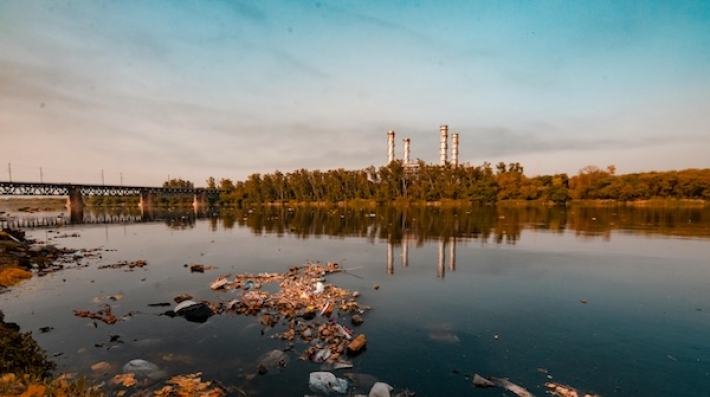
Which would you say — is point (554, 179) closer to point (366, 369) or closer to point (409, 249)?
point (409, 249)

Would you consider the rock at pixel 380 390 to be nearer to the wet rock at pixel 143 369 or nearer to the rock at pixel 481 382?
the rock at pixel 481 382

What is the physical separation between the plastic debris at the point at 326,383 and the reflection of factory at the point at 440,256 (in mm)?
13515

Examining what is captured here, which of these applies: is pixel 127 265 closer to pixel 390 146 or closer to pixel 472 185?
pixel 472 185

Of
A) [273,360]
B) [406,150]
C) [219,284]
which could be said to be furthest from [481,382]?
[406,150]

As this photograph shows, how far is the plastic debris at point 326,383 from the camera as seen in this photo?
9.20 metres

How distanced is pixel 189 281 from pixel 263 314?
353 inches

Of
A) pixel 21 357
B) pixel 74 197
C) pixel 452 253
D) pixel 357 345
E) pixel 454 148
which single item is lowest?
pixel 357 345

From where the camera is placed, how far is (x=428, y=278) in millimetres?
21172

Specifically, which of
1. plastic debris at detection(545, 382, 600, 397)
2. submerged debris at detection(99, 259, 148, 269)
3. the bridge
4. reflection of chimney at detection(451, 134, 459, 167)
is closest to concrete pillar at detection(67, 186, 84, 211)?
the bridge

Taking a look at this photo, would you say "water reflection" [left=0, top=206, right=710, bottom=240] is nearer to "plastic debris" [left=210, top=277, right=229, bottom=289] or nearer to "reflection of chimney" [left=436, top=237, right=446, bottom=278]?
"reflection of chimney" [left=436, top=237, right=446, bottom=278]

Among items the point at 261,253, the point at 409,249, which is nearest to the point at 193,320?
the point at 261,253

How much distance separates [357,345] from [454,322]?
183 inches

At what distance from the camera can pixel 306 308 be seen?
50.8 feet

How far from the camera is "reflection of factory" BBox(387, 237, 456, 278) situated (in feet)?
77.6
